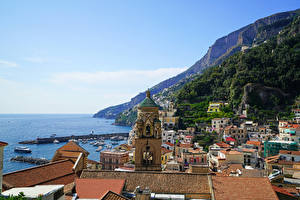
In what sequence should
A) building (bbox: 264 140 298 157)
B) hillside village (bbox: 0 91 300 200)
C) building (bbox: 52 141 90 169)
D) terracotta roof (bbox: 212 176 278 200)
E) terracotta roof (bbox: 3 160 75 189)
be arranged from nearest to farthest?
1. terracotta roof (bbox: 212 176 278 200)
2. hillside village (bbox: 0 91 300 200)
3. terracotta roof (bbox: 3 160 75 189)
4. building (bbox: 52 141 90 169)
5. building (bbox: 264 140 298 157)

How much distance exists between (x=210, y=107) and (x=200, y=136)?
25.2m

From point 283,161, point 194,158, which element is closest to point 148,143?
point 283,161

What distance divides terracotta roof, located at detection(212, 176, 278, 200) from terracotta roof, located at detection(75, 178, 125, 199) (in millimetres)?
5837

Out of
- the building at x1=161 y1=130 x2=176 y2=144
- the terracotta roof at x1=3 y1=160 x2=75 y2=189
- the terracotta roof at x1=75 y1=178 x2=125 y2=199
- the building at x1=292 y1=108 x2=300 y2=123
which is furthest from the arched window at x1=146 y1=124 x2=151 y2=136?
the building at x1=292 y1=108 x2=300 y2=123

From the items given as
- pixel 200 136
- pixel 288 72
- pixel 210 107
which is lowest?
pixel 200 136

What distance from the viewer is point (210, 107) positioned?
94375 mm

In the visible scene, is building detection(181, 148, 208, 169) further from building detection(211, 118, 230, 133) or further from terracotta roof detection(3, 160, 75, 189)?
terracotta roof detection(3, 160, 75, 189)

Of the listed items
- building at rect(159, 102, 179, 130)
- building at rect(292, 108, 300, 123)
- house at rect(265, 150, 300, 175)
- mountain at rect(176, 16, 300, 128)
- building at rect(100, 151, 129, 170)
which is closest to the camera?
house at rect(265, 150, 300, 175)

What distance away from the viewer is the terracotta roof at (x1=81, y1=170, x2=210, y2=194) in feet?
45.6

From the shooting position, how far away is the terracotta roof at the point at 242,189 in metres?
12.2

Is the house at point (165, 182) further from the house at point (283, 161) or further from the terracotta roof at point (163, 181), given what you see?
the house at point (283, 161)

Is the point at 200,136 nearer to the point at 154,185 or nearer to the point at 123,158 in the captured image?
the point at 123,158

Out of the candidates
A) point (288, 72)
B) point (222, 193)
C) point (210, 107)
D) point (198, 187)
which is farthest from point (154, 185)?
point (288, 72)

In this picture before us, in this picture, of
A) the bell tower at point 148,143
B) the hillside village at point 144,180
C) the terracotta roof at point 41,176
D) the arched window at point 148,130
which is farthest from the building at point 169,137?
the terracotta roof at point 41,176
